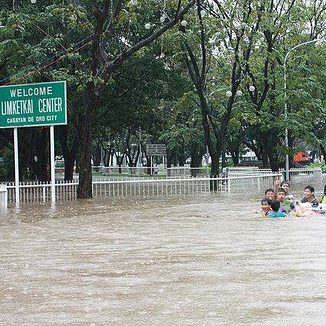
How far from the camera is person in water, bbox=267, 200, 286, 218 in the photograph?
1836 centimetres

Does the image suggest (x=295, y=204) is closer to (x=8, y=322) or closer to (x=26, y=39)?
(x=8, y=322)

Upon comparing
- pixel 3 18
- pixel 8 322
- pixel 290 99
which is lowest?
pixel 8 322

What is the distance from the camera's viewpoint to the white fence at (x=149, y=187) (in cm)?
2823

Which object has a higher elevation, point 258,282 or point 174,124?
point 174,124

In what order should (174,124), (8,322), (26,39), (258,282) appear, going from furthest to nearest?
1. (174,124)
2. (26,39)
3. (258,282)
4. (8,322)

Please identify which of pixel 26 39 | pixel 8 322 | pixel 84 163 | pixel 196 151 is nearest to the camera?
pixel 8 322

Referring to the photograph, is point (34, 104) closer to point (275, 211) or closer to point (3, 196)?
point (3, 196)

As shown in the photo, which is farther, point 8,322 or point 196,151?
point 196,151

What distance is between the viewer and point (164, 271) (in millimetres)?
10492

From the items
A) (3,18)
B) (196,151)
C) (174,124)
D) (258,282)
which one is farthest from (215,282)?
(196,151)

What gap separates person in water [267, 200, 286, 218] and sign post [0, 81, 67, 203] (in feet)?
30.3

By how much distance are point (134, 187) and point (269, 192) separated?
1237 centimetres

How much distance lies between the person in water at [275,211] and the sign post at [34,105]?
30.3 ft

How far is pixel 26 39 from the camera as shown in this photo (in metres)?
30.8
